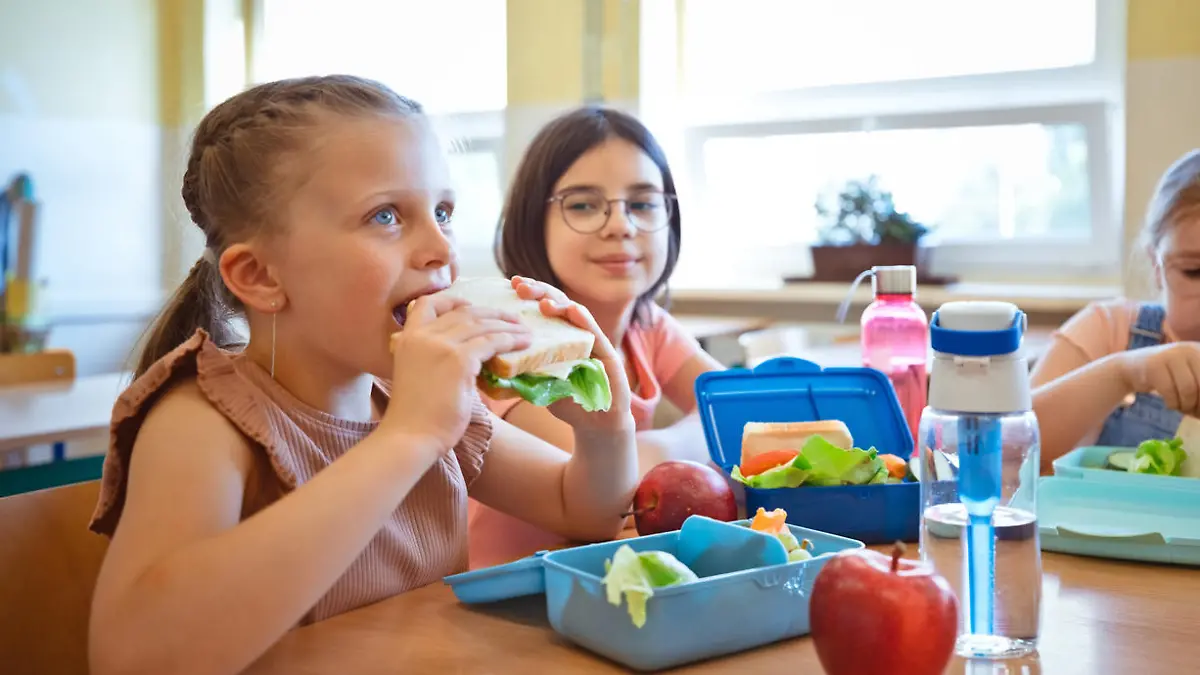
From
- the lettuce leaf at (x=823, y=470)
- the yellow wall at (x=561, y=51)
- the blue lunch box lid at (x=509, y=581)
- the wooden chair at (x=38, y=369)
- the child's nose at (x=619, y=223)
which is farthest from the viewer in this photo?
the yellow wall at (x=561, y=51)

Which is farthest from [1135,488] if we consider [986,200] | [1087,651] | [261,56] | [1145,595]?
[261,56]

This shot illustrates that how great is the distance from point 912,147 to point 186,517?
136 inches

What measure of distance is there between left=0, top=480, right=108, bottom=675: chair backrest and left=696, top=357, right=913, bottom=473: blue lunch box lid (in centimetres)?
69

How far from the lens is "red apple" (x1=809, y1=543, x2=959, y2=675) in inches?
29.0

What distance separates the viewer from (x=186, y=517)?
0.93m

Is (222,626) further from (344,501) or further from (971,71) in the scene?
(971,71)

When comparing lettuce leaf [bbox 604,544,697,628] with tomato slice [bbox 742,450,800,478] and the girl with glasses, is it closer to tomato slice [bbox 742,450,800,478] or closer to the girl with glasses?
tomato slice [bbox 742,450,800,478]

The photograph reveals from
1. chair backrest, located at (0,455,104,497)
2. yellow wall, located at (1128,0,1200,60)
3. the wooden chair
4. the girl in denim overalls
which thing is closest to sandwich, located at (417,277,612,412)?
the girl in denim overalls

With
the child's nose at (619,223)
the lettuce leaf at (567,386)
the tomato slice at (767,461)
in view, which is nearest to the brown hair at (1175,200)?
the child's nose at (619,223)

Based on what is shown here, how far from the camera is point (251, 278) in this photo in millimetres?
1150

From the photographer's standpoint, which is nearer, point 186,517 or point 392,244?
point 186,517

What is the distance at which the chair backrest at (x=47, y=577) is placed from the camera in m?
1.08

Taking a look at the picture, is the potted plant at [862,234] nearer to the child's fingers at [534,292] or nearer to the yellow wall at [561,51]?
the yellow wall at [561,51]

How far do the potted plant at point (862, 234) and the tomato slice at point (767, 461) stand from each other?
2.64 m
